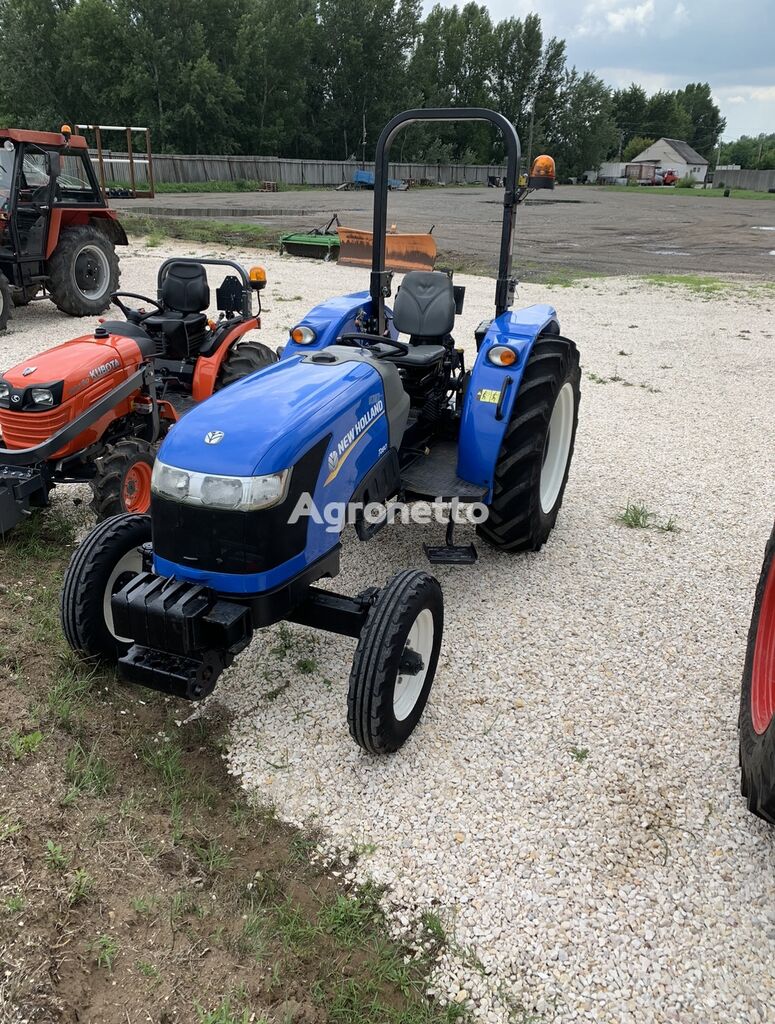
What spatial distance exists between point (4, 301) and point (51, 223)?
100cm

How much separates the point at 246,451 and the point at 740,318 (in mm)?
9858

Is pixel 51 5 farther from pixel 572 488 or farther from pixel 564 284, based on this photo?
pixel 572 488

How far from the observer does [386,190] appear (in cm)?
378

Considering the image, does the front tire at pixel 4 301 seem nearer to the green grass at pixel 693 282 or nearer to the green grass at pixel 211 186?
the green grass at pixel 693 282

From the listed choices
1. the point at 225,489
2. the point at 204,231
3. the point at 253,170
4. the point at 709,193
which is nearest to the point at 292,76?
the point at 253,170

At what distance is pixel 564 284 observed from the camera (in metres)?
12.6

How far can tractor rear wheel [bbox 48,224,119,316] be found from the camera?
827 cm

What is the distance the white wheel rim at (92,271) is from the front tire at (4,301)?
849 mm

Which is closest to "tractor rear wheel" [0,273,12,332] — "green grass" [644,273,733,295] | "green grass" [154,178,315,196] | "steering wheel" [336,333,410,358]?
"steering wheel" [336,333,410,358]

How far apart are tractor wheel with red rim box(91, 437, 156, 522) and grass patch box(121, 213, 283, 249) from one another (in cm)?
1270

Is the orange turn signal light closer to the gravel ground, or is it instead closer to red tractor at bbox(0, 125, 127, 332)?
the gravel ground

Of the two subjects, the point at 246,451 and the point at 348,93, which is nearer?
the point at 246,451

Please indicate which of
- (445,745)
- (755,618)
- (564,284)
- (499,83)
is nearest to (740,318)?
(564,284)

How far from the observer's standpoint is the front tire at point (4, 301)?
775 cm
